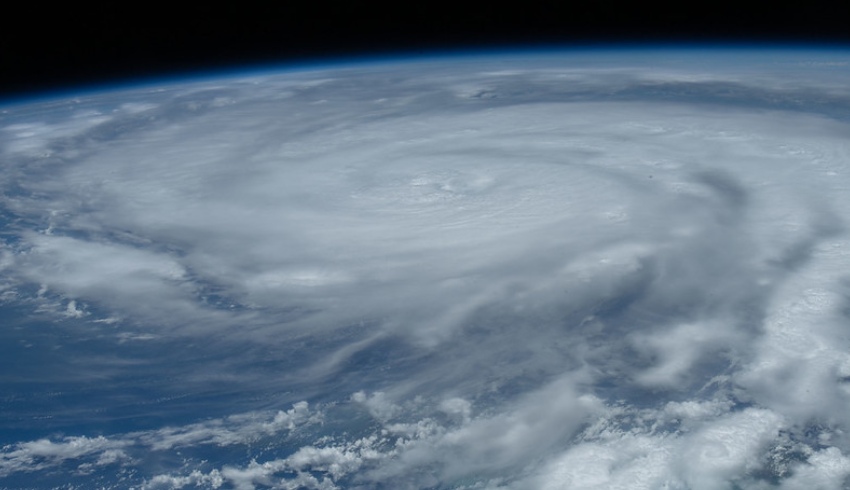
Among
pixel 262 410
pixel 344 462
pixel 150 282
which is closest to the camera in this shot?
pixel 344 462

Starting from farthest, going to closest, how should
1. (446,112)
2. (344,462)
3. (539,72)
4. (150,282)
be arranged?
1. (539,72)
2. (446,112)
3. (150,282)
4. (344,462)

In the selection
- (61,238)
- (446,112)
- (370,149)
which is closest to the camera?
(61,238)

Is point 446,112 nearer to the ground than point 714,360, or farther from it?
farther from it

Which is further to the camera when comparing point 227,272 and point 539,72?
point 539,72

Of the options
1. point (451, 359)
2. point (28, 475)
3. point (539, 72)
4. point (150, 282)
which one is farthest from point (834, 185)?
point (539, 72)

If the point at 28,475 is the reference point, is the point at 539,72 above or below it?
above

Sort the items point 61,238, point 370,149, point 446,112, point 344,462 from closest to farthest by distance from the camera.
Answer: point 344,462 → point 61,238 → point 370,149 → point 446,112

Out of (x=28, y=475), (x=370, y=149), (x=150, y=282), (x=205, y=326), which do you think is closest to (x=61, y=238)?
(x=150, y=282)

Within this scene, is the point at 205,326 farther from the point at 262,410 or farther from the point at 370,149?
the point at 370,149

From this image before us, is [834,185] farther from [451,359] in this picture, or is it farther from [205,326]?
[205,326]
